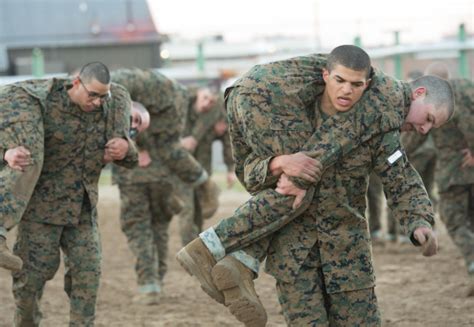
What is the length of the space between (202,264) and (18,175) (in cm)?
183

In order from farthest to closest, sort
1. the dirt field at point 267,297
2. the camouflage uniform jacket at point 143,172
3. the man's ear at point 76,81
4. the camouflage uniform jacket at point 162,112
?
the camouflage uniform jacket at point 143,172
the camouflage uniform jacket at point 162,112
the dirt field at point 267,297
the man's ear at point 76,81

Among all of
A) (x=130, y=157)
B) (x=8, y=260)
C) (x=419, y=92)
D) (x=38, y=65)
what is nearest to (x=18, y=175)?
(x=8, y=260)

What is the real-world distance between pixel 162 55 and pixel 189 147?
46.1 ft

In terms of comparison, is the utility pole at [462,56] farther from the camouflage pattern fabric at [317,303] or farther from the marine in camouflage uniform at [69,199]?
the camouflage pattern fabric at [317,303]

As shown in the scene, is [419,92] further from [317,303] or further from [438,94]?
[317,303]

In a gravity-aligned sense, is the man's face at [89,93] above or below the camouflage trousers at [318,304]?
above

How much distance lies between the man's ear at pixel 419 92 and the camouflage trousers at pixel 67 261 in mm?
2739

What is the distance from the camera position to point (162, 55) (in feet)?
86.1

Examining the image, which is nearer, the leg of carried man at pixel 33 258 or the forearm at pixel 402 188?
the forearm at pixel 402 188

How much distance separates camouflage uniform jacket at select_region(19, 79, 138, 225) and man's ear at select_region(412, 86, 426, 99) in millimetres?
2428

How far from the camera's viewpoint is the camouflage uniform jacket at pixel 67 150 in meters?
7.77

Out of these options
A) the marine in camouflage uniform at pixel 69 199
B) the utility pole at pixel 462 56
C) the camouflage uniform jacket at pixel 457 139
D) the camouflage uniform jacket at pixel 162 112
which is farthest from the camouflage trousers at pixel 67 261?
the utility pole at pixel 462 56

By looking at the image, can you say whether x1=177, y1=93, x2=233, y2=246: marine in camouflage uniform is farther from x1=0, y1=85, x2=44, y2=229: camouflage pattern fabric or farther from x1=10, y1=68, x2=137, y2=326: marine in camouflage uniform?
x1=0, y1=85, x2=44, y2=229: camouflage pattern fabric

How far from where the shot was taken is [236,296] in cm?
603
